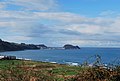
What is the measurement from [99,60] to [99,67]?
0.83 ft

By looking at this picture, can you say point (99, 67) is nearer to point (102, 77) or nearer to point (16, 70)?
point (102, 77)

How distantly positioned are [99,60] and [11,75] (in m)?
3.01

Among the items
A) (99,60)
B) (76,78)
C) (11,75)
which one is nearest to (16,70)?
(11,75)

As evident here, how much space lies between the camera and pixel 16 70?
40.6ft

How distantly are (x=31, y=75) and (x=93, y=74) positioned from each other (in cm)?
205

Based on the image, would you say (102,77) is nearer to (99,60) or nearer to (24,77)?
(99,60)

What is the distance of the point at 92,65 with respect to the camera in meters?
12.8

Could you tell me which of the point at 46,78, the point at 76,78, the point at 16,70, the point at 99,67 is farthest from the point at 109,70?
the point at 16,70

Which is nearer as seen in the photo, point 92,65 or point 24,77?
point 24,77

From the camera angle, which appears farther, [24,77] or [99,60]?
[99,60]

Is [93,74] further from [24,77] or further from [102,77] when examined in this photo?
[24,77]

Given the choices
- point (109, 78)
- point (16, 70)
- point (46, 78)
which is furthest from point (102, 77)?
point (16, 70)

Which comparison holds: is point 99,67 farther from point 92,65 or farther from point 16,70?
point 16,70

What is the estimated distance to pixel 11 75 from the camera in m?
12.2
